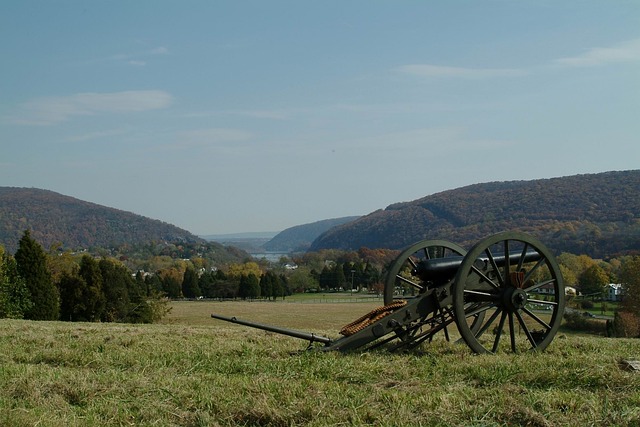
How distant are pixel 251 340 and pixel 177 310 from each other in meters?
55.4

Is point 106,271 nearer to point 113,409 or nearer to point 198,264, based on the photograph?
point 113,409

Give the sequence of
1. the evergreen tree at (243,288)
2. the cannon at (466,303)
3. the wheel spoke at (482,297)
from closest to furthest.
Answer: the cannon at (466,303), the wheel spoke at (482,297), the evergreen tree at (243,288)

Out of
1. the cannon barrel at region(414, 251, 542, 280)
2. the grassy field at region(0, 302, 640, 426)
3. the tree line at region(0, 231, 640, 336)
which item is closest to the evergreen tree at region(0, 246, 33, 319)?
the tree line at region(0, 231, 640, 336)

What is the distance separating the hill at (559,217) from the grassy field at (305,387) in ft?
320

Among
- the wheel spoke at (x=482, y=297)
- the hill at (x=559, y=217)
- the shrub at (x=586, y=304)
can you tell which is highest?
the hill at (x=559, y=217)

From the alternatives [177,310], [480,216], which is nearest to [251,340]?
[177,310]

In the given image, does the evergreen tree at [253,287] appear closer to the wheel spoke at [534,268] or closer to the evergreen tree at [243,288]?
the evergreen tree at [243,288]

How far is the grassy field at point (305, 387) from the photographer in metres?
5.55

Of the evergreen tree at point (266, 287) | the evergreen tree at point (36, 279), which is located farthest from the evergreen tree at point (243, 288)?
A: the evergreen tree at point (36, 279)

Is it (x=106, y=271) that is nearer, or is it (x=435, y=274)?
(x=435, y=274)

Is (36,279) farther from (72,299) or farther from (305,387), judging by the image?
(305,387)

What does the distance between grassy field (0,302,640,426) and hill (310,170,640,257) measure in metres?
97.7

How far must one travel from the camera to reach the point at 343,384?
6.86m

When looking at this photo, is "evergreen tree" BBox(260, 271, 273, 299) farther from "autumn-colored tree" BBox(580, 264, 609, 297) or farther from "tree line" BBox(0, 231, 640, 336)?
"autumn-colored tree" BBox(580, 264, 609, 297)
